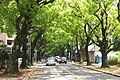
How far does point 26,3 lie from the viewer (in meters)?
26.6

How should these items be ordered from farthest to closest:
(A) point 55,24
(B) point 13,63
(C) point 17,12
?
(A) point 55,24 < (B) point 13,63 < (C) point 17,12

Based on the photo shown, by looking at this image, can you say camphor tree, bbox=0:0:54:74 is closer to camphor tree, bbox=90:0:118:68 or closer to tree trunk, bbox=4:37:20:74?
tree trunk, bbox=4:37:20:74

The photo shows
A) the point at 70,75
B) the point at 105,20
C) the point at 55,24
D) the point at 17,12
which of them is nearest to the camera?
the point at 17,12

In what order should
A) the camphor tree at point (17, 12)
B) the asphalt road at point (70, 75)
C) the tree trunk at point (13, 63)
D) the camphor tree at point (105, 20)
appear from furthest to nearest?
the camphor tree at point (105, 20)
the tree trunk at point (13, 63)
the camphor tree at point (17, 12)
the asphalt road at point (70, 75)

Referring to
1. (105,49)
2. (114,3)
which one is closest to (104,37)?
(105,49)

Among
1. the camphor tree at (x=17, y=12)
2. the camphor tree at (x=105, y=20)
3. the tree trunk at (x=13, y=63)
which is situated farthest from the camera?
the camphor tree at (x=105, y=20)

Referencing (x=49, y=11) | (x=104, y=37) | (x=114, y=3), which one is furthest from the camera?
(x=104, y=37)

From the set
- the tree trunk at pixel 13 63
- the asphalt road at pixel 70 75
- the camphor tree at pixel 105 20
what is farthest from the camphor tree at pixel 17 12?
the camphor tree at pixel 105 20

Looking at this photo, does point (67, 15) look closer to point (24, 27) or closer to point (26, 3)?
point (24, 27)

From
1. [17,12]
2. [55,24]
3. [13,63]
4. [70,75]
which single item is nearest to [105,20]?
[55,24]

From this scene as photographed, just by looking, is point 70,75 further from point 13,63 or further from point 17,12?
point 17,12

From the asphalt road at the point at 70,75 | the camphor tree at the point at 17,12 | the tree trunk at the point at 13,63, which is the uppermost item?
the camphor tree at the point at 17,12

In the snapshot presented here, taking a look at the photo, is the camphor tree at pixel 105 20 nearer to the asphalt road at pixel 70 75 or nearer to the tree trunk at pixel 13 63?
the asphalt road at pixel 70 75

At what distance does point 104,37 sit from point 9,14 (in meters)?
20.6
